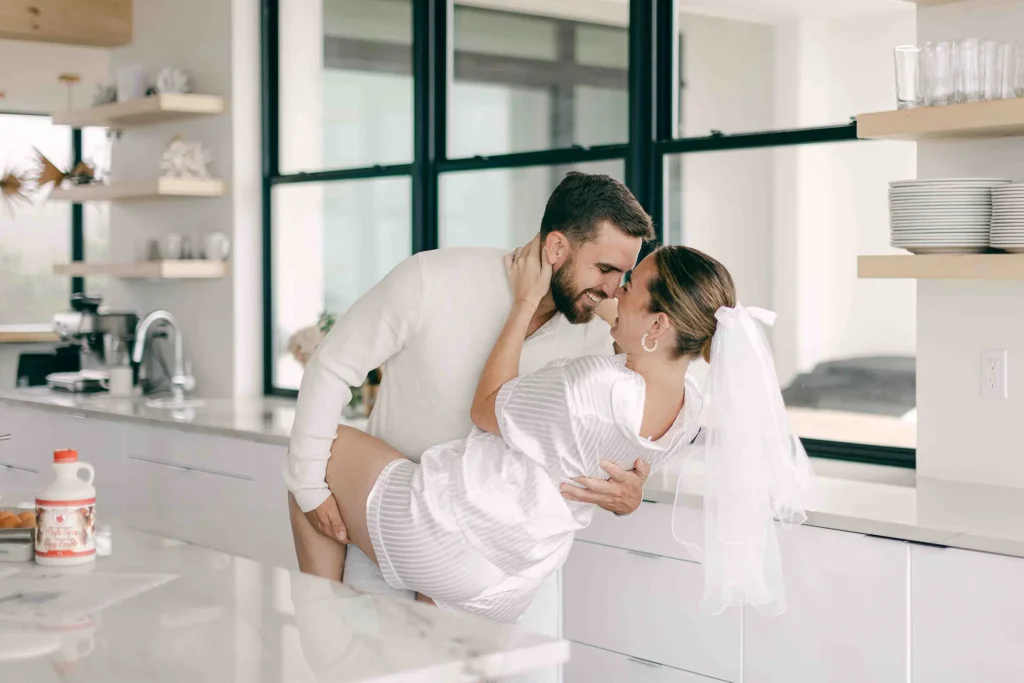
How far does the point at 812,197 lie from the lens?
11.0ft

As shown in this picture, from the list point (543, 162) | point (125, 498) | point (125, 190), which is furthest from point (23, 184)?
point (543, 162)

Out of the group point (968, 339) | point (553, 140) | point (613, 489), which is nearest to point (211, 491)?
point (553, 140)

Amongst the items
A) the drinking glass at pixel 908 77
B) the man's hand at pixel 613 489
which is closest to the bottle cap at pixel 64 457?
the man's hand at pixel 613 489

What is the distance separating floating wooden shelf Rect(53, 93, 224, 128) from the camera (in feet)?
15.1

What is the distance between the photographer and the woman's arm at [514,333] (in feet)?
6.97

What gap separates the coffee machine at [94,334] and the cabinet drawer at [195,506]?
0.82m

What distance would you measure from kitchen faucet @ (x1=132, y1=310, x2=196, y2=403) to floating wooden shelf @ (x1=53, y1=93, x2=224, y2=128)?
0.79 m

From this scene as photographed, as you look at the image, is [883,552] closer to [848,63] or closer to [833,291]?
[833,291]

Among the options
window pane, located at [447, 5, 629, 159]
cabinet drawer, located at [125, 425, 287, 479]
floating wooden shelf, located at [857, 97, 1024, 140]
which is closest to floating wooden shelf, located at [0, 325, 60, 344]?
cabinet drawer, located at [125, 425, 287, 479]

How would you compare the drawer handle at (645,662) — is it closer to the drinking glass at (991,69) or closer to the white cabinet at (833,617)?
the white cabinet at (833,617)

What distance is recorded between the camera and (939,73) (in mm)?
2477

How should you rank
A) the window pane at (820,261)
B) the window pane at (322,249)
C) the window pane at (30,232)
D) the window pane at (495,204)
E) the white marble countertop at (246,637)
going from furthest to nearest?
the window pane at (30,232) < the window pane at (322,249) < the window pane at (495,204) < the window pane at (820,261) < the white marble countertop at (246,637)

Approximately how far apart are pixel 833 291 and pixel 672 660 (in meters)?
1.18

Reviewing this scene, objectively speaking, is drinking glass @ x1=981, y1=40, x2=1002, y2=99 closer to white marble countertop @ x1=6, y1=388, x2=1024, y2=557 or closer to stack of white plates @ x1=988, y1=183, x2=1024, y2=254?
stack of white plates @ x1=988, y1=183, x2=1024, y2=254
